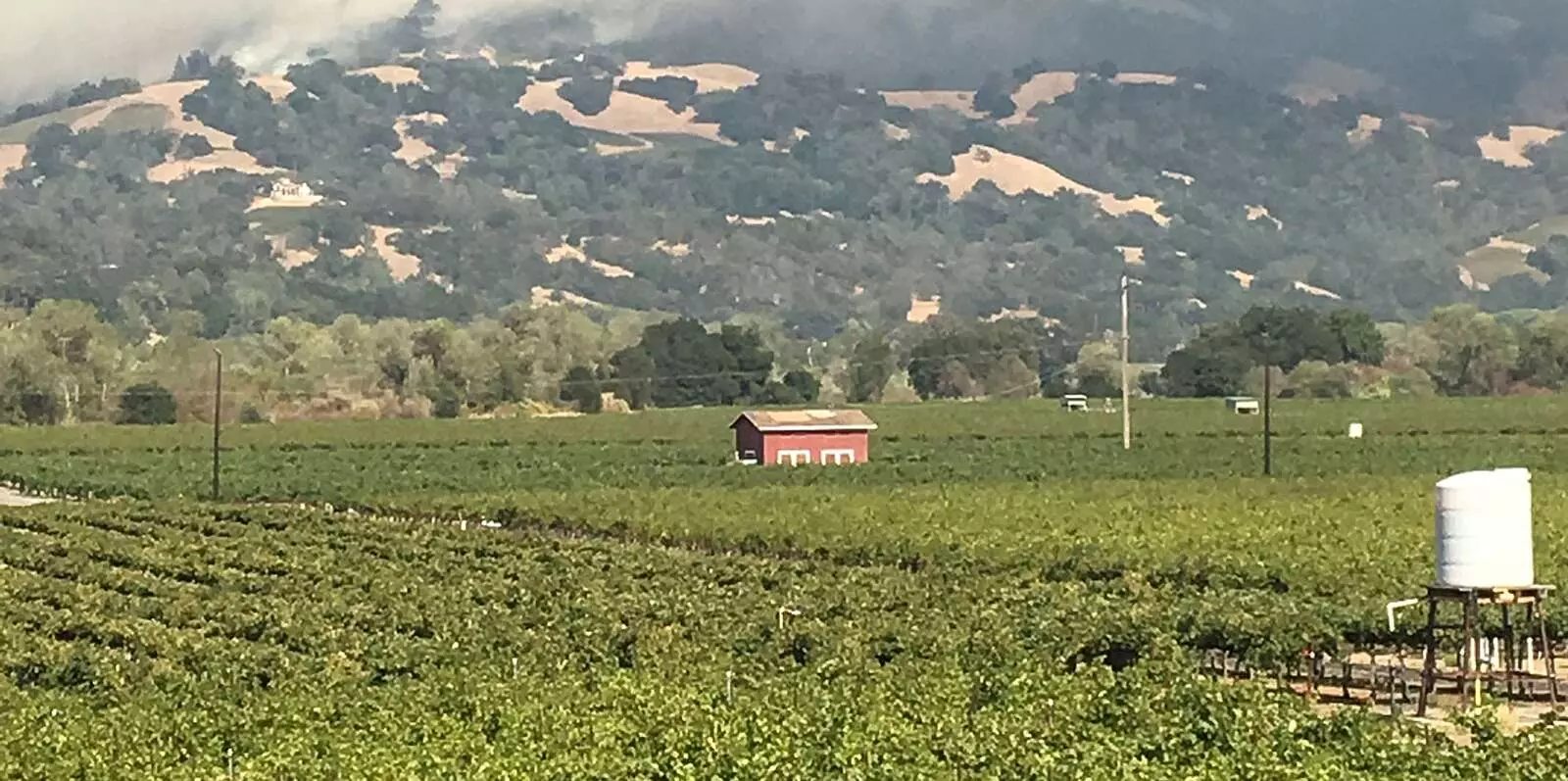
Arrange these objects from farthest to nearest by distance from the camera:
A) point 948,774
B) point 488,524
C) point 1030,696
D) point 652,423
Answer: point 652,423 < point 488,524 < point 1030,696 < point 948,774

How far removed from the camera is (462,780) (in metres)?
24.3

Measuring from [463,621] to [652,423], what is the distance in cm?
9722

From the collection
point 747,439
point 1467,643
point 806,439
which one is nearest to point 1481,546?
point 1467,643

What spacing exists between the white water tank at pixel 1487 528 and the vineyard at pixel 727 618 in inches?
134

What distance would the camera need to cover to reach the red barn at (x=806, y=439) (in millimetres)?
101625

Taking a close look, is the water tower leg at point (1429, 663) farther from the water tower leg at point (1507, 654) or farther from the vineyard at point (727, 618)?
the vineyard at point (727, 618)

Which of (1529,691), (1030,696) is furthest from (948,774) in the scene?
(1529,691)

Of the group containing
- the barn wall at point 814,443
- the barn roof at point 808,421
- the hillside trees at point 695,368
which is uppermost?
the hillside trees at point 695,368

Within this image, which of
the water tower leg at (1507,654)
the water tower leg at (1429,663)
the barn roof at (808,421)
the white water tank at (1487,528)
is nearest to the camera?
the white water tank at (1487,528)

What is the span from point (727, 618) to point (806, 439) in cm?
5937

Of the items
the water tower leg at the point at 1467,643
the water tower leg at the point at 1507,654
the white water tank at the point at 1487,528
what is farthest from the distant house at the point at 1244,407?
the white water tank at the point at 1487,528

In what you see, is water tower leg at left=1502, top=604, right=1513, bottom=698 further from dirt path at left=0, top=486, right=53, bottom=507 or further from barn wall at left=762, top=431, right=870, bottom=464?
barn wall at left=762, top=431, right=870, bottom=464

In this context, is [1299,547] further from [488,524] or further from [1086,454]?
[1086,454]

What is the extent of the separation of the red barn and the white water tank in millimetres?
66680
